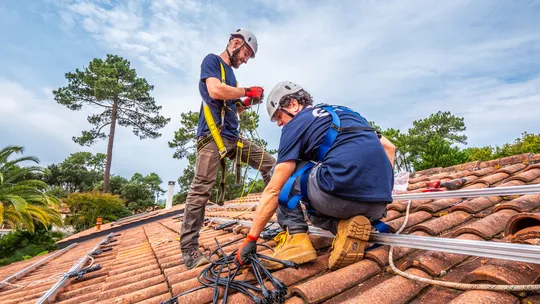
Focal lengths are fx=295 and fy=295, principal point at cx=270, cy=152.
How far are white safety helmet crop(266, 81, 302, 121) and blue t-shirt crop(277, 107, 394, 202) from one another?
1.04 feet

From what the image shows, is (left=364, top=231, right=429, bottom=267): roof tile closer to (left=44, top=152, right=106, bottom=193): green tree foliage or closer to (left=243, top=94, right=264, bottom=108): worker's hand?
(left=243, top=94, right=264, bottom=108): worker's hand

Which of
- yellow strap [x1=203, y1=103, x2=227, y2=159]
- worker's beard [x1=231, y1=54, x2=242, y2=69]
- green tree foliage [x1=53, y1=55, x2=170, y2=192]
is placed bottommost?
yellow strap [x1=203, y1=103, x2=227, y2=159]

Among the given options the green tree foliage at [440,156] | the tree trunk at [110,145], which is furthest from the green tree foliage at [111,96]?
the green tree foliage at [440,156]

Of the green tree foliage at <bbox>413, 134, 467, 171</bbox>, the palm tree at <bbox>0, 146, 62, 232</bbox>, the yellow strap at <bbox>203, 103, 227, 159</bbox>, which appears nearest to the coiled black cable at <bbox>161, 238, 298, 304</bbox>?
the yellow strap at <bbox>203, 103, 227, 159</bbox>

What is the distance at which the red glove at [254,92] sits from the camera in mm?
2660

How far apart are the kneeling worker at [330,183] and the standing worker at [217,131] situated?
2.74 feet

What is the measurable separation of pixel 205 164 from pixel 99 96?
26.4 meters

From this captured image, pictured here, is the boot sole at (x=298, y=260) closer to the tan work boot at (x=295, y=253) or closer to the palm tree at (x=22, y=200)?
the tan work boot at (x=295, y=253)

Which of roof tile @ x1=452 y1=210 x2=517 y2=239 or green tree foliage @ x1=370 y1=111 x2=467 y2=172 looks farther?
green tree foliage @ x1=370 y1=111 x2=467 y2=172

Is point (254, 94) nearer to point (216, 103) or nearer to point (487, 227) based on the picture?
point (216, 103)

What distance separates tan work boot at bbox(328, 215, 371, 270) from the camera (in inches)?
62.9

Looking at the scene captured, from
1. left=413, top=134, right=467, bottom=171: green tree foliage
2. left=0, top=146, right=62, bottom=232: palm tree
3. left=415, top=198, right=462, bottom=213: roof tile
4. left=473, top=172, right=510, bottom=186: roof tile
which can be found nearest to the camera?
left=415, top=198, right=462, bottom=213: roof tile

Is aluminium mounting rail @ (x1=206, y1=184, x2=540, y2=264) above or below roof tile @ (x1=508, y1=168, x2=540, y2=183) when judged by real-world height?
below

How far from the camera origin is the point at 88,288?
8.28 feet
